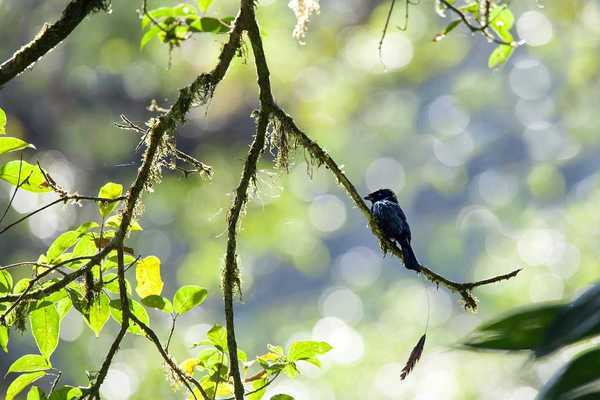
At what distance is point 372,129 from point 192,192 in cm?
593

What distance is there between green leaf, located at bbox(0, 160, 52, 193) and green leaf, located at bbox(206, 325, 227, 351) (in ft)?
1.52

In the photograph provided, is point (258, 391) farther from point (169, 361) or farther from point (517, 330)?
point (517, 330)

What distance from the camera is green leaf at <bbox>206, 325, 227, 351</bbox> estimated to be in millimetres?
1868

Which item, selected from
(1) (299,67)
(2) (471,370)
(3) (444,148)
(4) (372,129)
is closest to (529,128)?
(3) (444,148)

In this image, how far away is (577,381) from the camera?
1.76 feet

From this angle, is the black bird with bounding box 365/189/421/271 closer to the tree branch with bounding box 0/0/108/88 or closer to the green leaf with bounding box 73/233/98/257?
the green leaf with bounding box 73/233/98/257

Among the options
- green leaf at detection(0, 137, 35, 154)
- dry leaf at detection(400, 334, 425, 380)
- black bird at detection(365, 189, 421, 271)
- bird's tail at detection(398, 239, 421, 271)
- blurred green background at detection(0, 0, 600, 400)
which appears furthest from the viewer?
blurred green background at detection(0, 0, 600, 400)

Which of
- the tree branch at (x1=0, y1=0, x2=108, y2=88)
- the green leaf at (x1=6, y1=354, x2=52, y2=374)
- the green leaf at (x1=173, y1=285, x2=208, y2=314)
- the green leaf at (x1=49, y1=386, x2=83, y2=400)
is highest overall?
the tree branch at (x1=0, y1=0, x2=108, y2=88)

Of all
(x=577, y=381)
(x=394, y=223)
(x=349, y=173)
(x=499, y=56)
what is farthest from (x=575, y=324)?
(x=349, y=173)

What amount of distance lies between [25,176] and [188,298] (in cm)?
42

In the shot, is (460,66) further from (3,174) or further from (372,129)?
(3,174)

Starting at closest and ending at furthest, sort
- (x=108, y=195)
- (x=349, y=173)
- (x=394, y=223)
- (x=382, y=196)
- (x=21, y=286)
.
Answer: (x=21, y=286)
(x=108, y=195)
(x=394, y=223)
(x=382, y=196)
(x=349, y=173)

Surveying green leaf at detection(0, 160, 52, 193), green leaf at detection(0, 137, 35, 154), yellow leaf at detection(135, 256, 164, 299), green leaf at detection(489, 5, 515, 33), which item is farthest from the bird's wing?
green leaf at detection(0, 137, 35, 154)

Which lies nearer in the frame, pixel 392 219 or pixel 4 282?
pixel 4 282
